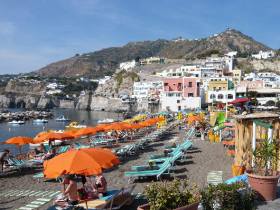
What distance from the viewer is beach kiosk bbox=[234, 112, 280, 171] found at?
1158cm

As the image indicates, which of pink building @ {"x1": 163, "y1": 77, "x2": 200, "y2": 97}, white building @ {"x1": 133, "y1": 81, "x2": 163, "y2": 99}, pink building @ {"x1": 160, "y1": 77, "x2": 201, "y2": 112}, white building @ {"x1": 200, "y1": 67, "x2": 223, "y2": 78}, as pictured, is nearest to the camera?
pink building @ {"x1": 160, "y1": 77, "x2": 201, "y2": 112}

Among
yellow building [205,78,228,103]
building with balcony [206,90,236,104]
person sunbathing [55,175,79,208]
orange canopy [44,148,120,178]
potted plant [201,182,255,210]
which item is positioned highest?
yellow building [205,78,228,103]

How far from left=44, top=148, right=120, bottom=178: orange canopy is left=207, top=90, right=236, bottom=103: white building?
68552 mm

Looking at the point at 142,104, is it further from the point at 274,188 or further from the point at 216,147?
the point at 274,188

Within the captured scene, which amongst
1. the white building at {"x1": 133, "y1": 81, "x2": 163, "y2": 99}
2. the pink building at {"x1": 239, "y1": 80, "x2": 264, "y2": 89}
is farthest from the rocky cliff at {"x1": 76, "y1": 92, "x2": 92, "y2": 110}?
the pink building at {"x1": 239, "y1": 80, "x2": 264, "y2": 89}

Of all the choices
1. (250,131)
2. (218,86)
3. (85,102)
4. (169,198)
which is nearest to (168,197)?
(169,198)

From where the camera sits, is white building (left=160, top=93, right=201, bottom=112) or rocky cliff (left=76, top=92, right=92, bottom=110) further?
rocky cliff (left=76, top=92, right=92, bottom=110)

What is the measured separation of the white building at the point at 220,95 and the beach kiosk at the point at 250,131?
6421 cm

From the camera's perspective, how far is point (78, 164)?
8789 mm

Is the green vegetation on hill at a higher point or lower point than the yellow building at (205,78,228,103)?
higher

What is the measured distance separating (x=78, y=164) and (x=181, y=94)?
75.3 m

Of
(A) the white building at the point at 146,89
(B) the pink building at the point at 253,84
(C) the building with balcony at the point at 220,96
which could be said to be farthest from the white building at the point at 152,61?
(C) the building with balcony at the point at 220,96

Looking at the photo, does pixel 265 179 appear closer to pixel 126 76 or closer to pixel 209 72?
pixel 209 72

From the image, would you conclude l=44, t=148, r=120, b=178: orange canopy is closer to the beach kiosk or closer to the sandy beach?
the sandy beach
